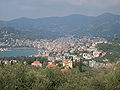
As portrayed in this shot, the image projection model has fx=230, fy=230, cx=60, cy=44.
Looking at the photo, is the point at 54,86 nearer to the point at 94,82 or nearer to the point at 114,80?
the point at 94,82

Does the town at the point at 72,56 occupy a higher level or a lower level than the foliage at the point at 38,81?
lower

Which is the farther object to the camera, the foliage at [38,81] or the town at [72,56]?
the town at [72,56]

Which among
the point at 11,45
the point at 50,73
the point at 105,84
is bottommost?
the point at 11,45

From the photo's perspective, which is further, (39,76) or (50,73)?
(50,73)

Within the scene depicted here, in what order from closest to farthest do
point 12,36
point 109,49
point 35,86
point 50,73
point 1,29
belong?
point 35,86, point 50,73, point 109,49, point 12,36, point 1,29

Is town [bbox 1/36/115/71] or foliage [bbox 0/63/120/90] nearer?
foliage [bbox 0/63/120/90]

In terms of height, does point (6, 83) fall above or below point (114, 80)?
above

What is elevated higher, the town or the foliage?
the foliage

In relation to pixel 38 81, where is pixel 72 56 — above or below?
below

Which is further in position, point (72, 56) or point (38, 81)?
point (72, 56)

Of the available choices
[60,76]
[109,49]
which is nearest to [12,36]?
[109,49]

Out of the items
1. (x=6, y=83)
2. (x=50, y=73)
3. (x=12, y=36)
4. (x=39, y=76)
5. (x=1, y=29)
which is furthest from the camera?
(x=1, y=29)
